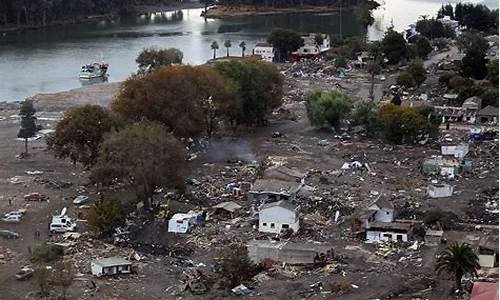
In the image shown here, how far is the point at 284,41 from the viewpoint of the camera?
159 ft

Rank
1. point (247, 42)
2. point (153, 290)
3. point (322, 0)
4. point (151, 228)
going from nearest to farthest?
point (153, 290) < point (151, 228) < point (247, 42) < point (322, 0)

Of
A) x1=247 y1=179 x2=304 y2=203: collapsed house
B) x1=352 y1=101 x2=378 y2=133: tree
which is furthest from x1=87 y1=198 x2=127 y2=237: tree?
x1=352 y1=101 x2=378 y2=133: tree

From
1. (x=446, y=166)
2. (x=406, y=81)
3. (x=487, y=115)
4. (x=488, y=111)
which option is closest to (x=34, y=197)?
(x=446, y=166)

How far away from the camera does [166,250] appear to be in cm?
1797

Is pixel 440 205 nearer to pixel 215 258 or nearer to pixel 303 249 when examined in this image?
pixel 303 249

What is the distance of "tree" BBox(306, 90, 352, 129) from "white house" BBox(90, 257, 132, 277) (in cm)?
1352

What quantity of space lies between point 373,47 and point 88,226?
2965 cm

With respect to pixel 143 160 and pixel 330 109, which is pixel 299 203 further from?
pixel 330 109

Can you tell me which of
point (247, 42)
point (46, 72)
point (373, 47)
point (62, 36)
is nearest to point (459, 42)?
point (373, 47)

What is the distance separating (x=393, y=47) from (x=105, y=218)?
29850 millimetres

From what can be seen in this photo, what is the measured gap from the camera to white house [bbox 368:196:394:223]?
1922 cm

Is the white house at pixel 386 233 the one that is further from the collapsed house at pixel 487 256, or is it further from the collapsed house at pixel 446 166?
the collapsed house at pixel 446 166

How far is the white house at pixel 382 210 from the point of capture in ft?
63.1

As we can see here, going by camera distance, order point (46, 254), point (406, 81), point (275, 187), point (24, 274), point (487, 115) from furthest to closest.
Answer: point (406, 81)
point (487, 115)
point (275, 187)
point (46, 254)
point (24, 274)
